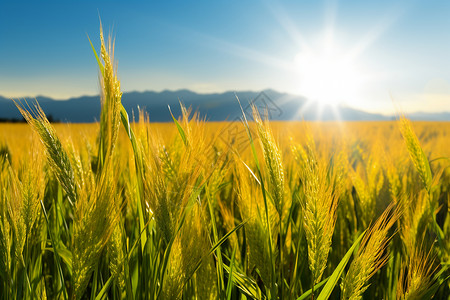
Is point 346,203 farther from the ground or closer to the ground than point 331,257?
farther from the ground

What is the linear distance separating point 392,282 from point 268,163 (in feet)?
2.34

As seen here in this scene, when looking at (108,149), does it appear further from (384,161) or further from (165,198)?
(384,161)

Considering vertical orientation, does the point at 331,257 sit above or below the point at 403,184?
below

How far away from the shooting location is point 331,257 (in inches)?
45.9

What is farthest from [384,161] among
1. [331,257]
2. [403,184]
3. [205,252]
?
[205,252]

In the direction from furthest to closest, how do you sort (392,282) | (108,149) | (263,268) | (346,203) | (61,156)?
1. (346,203)
2. (392,282)
3. (263,268)
4. (61,156)
5. (108,149)

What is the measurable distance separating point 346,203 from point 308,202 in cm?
74

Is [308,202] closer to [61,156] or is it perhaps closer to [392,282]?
[61,156]

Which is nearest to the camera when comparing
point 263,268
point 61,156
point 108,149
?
point 108,149

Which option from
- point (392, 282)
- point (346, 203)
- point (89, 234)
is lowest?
point (392, 282)

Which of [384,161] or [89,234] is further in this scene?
[384,161]

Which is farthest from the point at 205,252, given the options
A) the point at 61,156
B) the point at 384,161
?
the point at 384,161

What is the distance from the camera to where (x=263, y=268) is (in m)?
0.75

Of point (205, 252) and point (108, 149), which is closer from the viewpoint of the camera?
point (108, 149)
